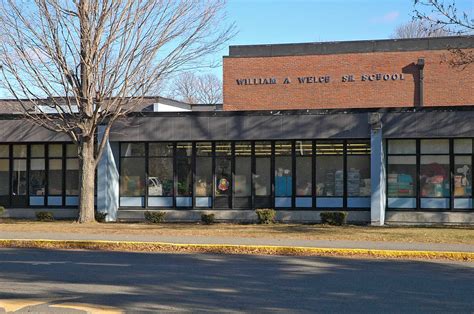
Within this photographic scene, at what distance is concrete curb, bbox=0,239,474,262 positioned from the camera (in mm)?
15750

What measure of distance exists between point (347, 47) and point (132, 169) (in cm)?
1529

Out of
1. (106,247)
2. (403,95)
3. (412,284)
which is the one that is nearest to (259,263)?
(412,284)

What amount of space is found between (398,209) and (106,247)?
494 inches

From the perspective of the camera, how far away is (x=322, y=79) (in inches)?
1426

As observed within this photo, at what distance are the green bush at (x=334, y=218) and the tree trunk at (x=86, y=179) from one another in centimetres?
879

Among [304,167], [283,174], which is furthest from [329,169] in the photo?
[283,174]

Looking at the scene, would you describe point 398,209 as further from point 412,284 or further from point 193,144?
point 412,284

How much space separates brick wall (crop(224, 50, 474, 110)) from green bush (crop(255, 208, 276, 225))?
12259mm

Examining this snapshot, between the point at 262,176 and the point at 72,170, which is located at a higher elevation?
the point at 72,170

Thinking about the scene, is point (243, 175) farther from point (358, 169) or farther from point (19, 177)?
point (19, 177)

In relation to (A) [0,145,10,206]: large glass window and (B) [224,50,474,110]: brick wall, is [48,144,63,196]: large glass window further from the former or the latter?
(B) [224,50,474,110]: brick wall

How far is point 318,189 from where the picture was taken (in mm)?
26109

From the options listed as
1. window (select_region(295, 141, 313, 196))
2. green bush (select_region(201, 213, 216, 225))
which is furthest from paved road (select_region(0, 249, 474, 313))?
window (select_region(295, 141, 313, 196))

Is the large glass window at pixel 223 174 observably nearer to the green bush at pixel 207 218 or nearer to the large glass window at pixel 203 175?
the large glass window at pixel 203 175
